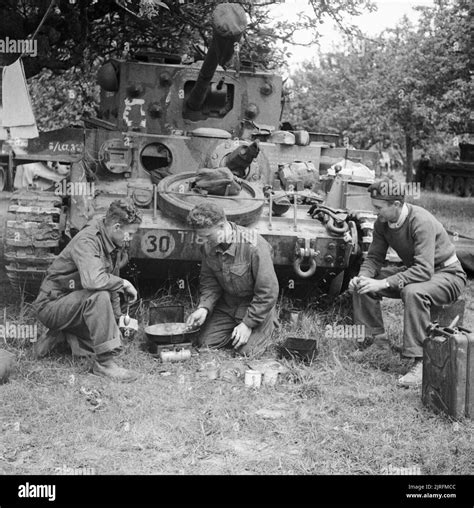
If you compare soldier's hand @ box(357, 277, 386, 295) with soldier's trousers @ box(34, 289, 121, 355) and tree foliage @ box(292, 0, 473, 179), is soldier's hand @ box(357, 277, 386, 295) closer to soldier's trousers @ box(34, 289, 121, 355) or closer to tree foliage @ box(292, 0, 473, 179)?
soldier's trousers @ box(34, 289, 121, 355)

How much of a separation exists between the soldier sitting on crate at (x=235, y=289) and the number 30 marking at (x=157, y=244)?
1.47ft

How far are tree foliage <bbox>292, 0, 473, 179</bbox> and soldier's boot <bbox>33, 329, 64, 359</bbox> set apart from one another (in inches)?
236

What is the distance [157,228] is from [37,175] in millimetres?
7335

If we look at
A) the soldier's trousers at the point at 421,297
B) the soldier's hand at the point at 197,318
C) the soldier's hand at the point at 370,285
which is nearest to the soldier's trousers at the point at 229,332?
the soldier's hand at the point at 197,318

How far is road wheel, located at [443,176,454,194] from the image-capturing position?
966 inches

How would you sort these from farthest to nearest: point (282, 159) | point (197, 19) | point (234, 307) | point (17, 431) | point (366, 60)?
point (366, 60), point (197, 19), point (282, 159), point (234, 307), point (17, 431)

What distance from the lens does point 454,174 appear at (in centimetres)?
2427

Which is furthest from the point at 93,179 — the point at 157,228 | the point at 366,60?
the point at 366,60

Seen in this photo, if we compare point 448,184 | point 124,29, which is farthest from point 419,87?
point 448,184

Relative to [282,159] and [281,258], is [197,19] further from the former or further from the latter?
[281,258]

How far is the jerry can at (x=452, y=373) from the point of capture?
482cm

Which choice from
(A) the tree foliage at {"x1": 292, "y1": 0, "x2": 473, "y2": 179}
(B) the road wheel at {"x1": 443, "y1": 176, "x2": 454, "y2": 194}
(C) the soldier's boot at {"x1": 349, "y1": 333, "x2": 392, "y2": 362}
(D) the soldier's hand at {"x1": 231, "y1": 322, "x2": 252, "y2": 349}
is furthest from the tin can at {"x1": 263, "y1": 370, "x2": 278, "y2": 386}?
(B) the road wheel at {"x1": 443, "y1": 176, "x2": 454, "y2": 194}

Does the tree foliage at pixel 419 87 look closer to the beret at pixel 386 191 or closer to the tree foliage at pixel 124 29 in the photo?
the tree foliage at pixel 124 29

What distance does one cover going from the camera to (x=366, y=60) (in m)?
27.7
